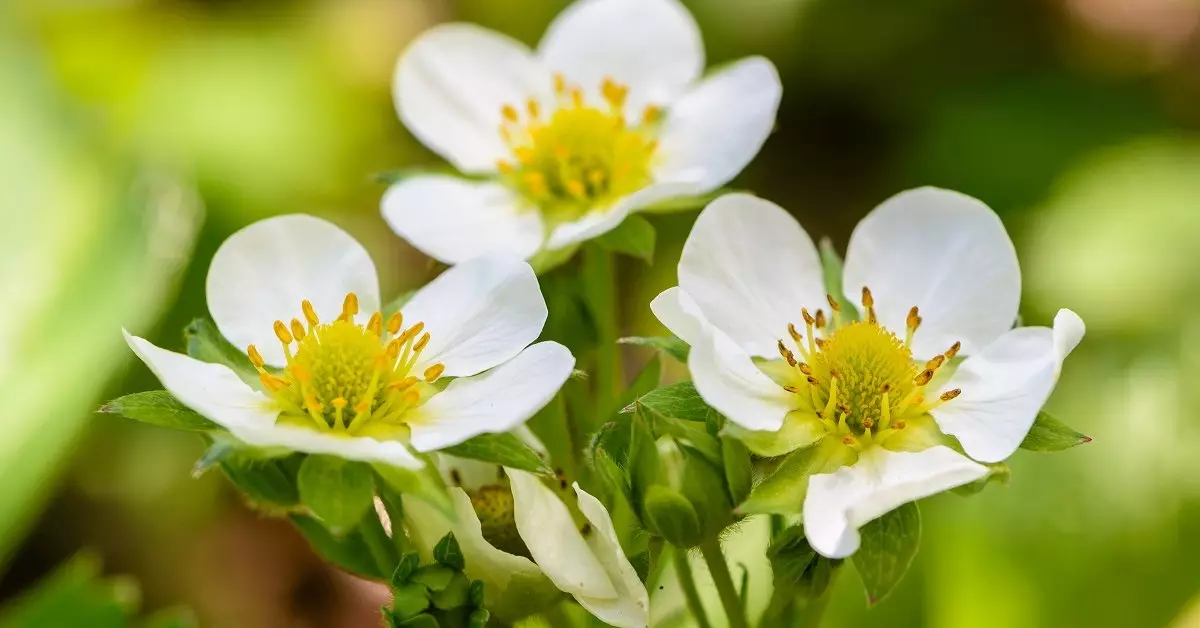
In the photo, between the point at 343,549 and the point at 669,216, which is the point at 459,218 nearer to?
the point at 343,549

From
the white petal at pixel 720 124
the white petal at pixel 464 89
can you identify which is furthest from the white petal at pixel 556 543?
the white petal at pixel 464 89

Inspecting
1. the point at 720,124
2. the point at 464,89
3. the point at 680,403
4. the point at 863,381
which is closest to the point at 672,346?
the point at 680,403

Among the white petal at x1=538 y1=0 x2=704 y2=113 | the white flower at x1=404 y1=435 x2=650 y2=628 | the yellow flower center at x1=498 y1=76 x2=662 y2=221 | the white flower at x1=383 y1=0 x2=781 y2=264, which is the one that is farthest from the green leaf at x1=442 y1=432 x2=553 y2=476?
the white petal at x1=538 y1=0 x2=704 y2=113

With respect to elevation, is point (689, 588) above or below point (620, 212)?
below

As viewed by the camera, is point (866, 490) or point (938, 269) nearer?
point (866, 490)

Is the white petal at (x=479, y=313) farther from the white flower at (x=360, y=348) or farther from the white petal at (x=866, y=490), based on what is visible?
the white petal at (x=866, y=490)

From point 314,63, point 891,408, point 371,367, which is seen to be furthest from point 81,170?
point 891,408

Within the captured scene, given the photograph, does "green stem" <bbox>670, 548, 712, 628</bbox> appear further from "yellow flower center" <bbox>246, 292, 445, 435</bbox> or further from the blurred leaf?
the blurred leaf
